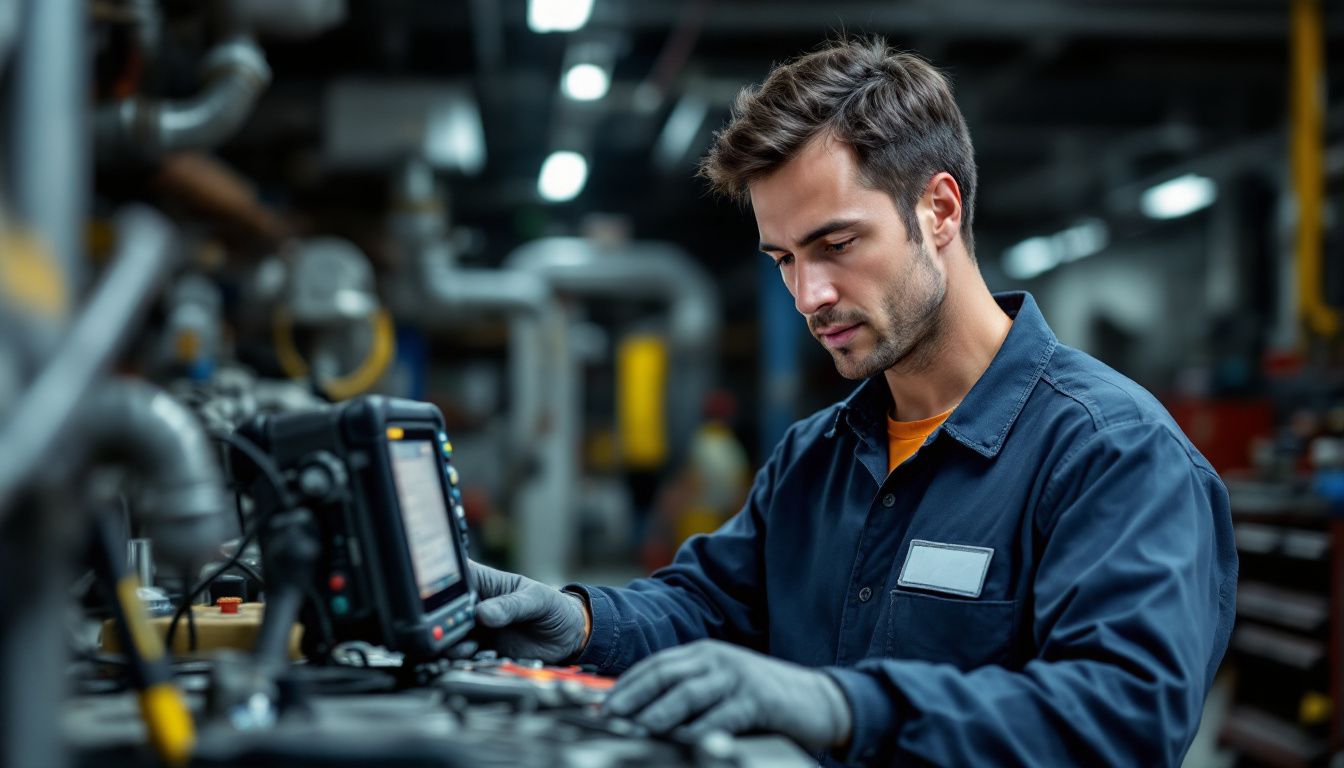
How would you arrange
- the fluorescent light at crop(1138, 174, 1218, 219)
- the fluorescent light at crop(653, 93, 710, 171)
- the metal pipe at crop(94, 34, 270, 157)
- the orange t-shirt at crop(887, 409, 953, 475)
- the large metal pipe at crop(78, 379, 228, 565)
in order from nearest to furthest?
the large metal pipe at crop(78, 379, 228, 565) → the orange t-shirt at crop(887, 409, 953, 475) → the metal pipe at crop(94, 34, 270, 157) → the fluorescent light at crop(653, 93, 710, 171) → the fluorescent light at crop(1138, 174, 1218, 219)

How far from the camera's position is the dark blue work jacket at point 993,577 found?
0.99m

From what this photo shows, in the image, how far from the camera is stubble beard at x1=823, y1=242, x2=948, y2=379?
135 centimetres

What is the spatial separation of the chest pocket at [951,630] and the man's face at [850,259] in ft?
0.96

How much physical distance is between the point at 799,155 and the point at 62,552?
924 mm

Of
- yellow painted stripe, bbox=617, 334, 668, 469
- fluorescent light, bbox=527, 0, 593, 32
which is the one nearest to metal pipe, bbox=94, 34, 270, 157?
fluorescent light, bbox=527, 0, 593, 32

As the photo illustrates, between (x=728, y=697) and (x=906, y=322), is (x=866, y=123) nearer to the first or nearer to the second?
(x=906, y=322)

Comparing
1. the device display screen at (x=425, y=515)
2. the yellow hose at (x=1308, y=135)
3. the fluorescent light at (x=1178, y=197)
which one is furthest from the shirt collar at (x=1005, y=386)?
the fluorescent light at (x=1178, y=197)

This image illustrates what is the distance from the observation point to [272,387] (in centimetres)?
261

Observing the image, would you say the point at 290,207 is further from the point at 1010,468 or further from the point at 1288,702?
the point at 1010,468

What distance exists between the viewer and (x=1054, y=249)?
958cm

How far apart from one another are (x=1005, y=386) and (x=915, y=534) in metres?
0.20

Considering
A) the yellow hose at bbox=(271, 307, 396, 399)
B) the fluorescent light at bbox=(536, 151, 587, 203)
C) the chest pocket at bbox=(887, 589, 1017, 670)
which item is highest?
the fluorescent light at bbox=(536, 151, 587, 203)

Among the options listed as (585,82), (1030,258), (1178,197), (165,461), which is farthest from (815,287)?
(1030,258)

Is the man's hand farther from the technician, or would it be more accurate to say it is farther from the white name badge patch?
the white name badge patch
